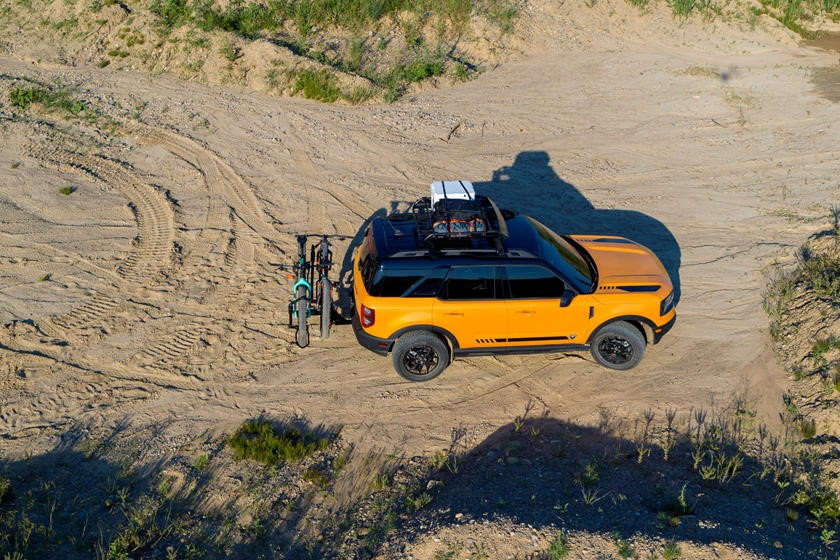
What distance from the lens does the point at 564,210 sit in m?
14.0

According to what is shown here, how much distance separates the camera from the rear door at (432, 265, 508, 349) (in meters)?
9.03

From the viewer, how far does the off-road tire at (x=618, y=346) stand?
9555 mm

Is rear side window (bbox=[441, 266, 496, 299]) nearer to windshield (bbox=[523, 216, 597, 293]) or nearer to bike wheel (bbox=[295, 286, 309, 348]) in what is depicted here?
windshield (bbox=[523, 216, 597, 293])

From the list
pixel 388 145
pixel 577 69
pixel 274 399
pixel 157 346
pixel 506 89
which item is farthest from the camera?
pixel 577 69

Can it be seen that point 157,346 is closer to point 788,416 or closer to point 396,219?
point 396,219

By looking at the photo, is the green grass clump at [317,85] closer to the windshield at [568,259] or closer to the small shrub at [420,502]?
the windshield at [568,259]

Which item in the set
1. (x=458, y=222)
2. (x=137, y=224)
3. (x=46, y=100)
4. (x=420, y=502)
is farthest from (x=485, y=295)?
(x=46, y=100)

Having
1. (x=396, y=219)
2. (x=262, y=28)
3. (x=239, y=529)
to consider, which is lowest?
(x=239, y=529)

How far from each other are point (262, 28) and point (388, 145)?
740 centimetres

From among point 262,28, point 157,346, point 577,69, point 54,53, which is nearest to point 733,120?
point 577,69

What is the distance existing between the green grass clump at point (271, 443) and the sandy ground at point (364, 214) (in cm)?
35

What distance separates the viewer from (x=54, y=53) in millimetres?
19453

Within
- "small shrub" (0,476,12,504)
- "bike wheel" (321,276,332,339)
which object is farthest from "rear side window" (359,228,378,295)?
"small shrub" (0,476,12,504)

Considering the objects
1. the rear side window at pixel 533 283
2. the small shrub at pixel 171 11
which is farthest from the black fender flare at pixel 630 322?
the small shrub at pixel 171 11
